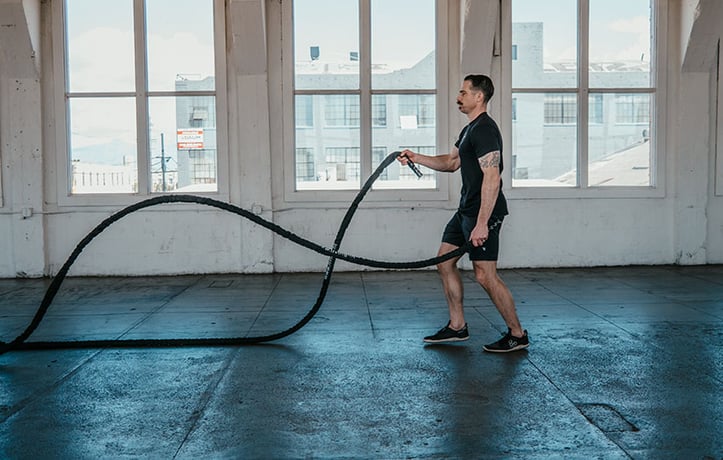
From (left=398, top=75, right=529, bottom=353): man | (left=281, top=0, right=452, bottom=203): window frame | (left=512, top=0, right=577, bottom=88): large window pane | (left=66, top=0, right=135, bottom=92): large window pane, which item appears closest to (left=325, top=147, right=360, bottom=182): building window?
(left=281, top=0, right=452, bottom=203): window frame

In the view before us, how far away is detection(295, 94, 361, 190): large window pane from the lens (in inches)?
398

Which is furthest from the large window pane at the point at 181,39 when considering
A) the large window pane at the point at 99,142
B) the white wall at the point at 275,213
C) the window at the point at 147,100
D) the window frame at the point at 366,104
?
the window frame at the point at 366,104

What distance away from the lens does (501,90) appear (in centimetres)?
997

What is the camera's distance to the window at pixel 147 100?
1002 cm

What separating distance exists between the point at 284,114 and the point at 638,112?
16.5 feet

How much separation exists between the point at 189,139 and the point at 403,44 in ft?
10.7

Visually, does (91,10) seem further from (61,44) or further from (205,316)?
(205,316)

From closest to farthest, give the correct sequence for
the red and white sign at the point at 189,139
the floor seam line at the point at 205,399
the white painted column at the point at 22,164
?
the floor seam line at the point at 205,399 < the white painted column at the point at 22,164 < the red and white sign at the point at 189,139

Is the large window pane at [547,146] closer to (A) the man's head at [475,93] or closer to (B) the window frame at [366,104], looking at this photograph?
(B) the window frame at [366,104]

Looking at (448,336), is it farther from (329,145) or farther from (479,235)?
(329,145)

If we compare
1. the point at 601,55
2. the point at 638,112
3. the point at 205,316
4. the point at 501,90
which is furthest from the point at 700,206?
the point at 205,316

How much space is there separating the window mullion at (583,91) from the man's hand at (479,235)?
563 centimetres

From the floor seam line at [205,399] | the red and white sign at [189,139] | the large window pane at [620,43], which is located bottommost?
the floor seam line at [205,399]

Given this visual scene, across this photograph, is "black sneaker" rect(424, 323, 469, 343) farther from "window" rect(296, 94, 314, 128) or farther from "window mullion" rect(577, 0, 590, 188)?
"window mullion" rect(577, 0, 590, 188)
